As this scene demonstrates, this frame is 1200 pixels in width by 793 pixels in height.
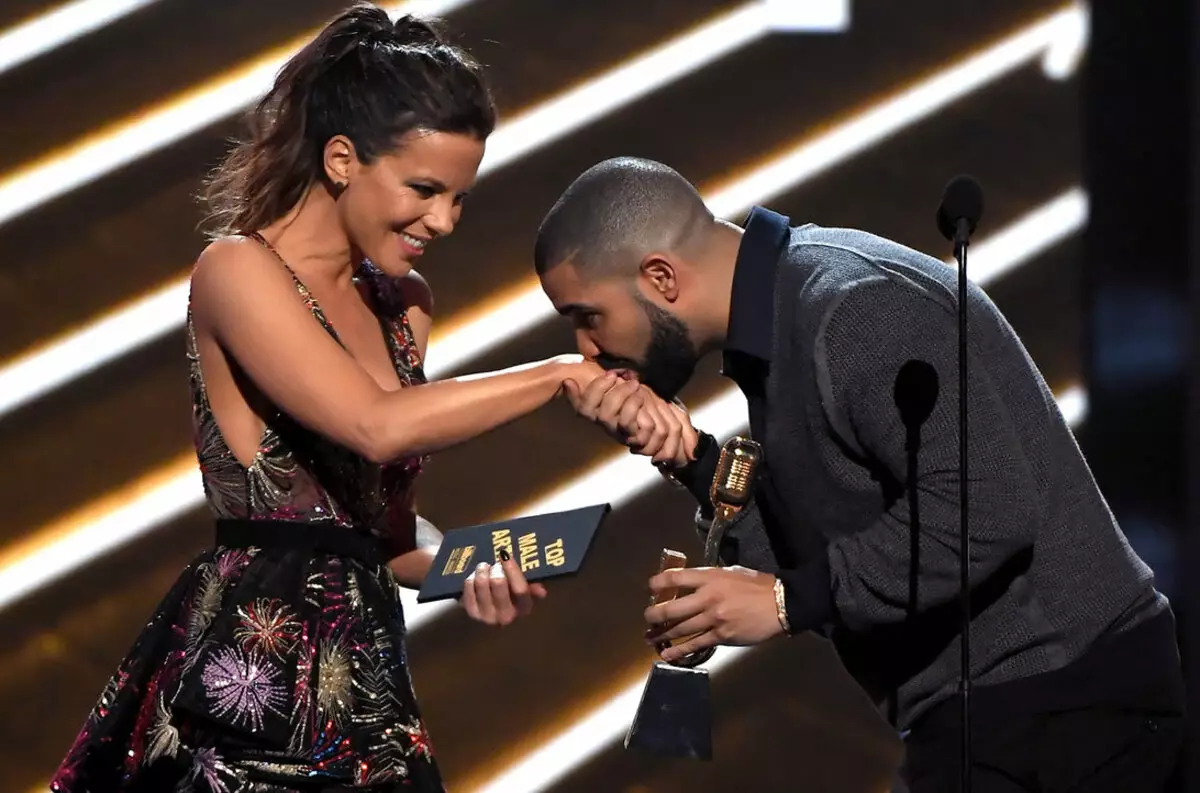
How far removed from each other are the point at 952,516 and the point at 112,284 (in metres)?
1.91

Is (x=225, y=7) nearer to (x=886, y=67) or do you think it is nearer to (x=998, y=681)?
(x=886, y=67)

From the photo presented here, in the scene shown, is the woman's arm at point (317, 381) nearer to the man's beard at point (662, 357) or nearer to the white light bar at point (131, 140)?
the man's beard at point (662, 357)

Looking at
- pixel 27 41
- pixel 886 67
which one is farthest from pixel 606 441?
pixel 27 41

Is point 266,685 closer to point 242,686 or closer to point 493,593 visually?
point 242,686

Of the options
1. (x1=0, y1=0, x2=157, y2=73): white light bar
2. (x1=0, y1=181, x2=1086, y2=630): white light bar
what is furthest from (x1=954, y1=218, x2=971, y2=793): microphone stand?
(x1=0, y1=0, x2=157, y2=73): white light bar

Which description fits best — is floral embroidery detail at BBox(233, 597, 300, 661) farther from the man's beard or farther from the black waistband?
the man's beard

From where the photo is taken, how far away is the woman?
176 cm

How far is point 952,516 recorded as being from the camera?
5.56ft

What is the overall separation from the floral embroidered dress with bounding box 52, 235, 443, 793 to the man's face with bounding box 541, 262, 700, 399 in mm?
307

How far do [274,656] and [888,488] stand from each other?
73 centimetres

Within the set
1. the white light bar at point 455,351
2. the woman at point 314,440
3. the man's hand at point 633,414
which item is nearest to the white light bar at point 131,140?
the white light bar at point 455,351

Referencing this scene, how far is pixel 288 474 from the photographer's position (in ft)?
6.06

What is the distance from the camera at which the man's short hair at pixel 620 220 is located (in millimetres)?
1923

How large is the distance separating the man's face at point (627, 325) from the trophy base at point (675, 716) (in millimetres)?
366
